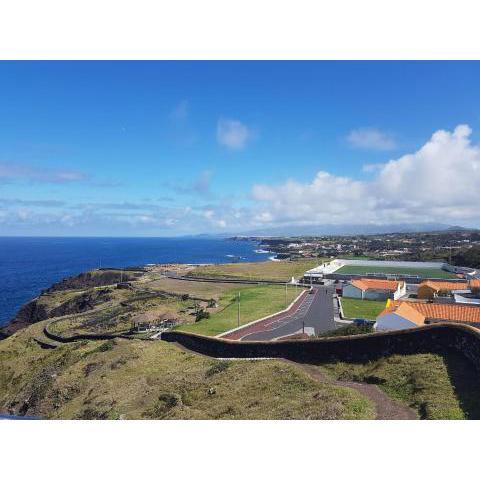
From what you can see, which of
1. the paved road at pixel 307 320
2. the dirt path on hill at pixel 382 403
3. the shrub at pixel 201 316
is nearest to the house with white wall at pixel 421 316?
the paved road at pixel 307 320

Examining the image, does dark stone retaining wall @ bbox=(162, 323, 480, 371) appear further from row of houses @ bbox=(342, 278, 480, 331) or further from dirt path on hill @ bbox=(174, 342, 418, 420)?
row of houses @ bbox=(342, 278, 480, 331)

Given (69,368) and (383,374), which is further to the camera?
(69,368)

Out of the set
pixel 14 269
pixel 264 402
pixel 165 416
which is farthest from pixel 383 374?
pixel 14 269

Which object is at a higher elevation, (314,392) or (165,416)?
(314,392)

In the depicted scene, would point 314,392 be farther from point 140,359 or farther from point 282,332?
point 282,332

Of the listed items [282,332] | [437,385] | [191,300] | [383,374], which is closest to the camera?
[437,385]
